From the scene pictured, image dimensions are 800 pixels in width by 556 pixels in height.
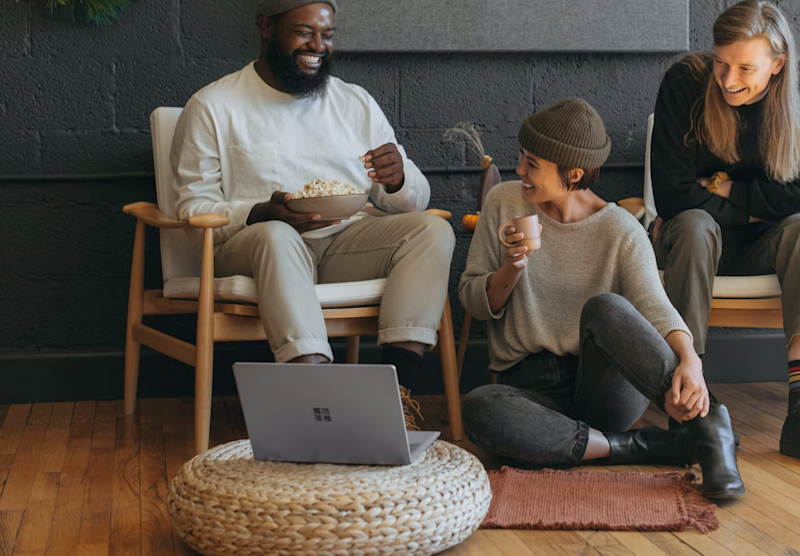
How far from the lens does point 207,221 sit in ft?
7.07

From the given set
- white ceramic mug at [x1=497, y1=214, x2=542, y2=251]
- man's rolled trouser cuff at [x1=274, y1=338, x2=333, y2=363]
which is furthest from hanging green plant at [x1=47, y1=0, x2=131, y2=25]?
white ceramic mug at [x1=497, y1=214, x2=542, y2=251]

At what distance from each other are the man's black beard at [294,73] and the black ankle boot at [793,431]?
1.52 m

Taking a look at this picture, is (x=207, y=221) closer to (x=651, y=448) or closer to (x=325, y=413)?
(x=325, y=413)

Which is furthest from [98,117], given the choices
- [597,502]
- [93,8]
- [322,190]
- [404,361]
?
[597,502]

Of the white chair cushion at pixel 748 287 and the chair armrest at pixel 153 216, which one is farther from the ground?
the chair armrest at pixel 153 216

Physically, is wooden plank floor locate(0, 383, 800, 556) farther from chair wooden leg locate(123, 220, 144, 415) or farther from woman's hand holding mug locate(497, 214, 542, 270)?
woman's hand holding mug locate(497, 214, 542, 270)

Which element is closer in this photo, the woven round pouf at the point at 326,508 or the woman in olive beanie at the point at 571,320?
the woven round pouf at the point at 326,508

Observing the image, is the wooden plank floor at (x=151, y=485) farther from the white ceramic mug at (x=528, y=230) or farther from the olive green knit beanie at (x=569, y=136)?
the olive green knit beanie at (x=569, y=136)

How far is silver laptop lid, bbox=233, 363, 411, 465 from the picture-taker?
1.48m

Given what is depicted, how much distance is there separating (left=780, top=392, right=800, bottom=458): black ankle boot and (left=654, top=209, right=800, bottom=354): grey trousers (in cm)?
17

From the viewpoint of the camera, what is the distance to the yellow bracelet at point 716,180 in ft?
7.96

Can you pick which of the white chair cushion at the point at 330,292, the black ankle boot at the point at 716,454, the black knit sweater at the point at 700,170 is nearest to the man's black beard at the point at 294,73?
the white chair cushion at the point at 330,292

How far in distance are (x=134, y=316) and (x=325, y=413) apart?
1.33 metres

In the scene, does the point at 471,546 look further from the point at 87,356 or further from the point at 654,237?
the point at 87,356
